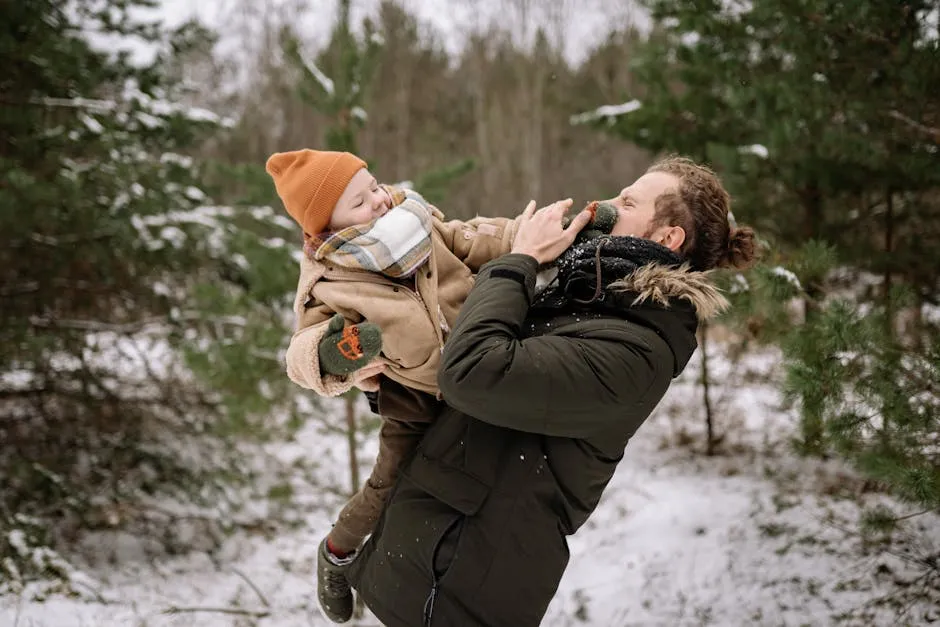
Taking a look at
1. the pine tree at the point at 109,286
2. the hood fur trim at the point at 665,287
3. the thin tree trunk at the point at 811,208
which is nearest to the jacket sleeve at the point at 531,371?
the hood fur trim at the point at 665,287

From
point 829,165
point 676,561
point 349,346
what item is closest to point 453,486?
point 349,346

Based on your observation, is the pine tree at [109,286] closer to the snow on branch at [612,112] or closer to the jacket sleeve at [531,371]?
the snow on branch at [612,112]

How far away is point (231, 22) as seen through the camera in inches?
854

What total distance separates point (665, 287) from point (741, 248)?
1.41 feet

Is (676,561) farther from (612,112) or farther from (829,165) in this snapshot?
(612,112)

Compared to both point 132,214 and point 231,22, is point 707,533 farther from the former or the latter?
point 231,22

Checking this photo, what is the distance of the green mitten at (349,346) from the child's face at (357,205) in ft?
1.25

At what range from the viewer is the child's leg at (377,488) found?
2090mm

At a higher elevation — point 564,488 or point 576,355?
point 576,355

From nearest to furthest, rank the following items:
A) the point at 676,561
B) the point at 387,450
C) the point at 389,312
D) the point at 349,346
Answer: the point at 349,346, the point at 389,312, the point at 387,450, the point at 676,561

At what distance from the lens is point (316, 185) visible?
1.93 m

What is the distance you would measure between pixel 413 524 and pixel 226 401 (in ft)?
14.3

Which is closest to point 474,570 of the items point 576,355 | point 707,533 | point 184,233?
point 576,355

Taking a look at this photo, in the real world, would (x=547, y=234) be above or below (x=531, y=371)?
above
